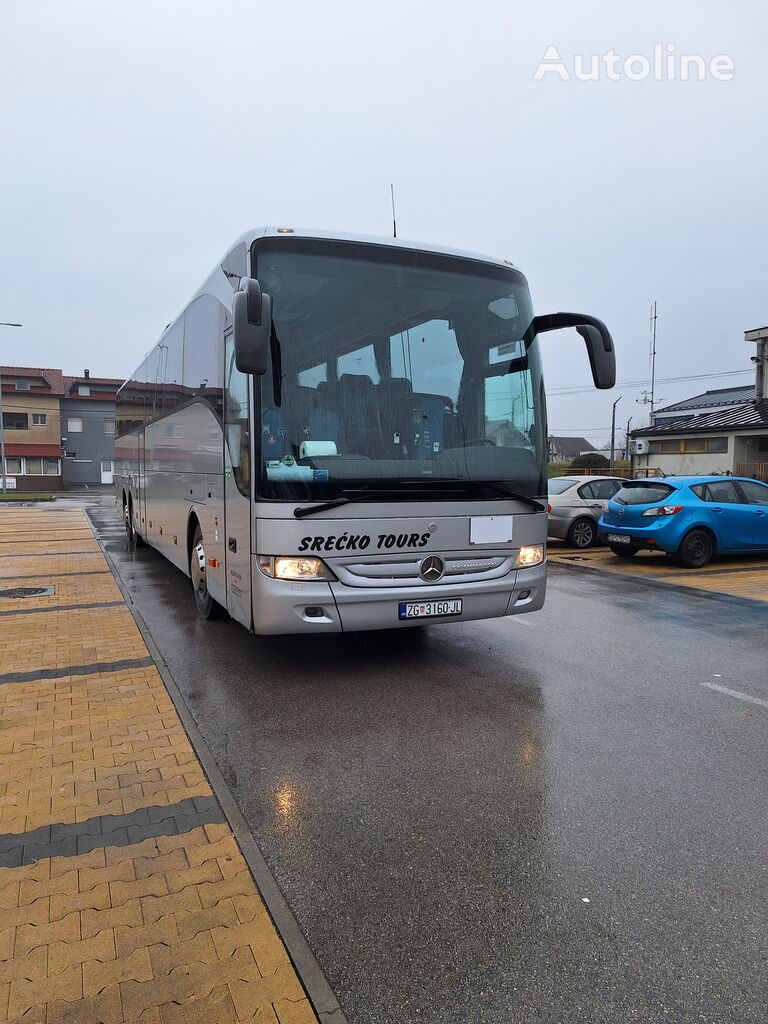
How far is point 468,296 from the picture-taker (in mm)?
5535

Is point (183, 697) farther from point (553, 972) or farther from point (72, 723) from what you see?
point (553, 972)

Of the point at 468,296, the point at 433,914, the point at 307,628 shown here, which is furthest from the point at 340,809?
the point at 468,296

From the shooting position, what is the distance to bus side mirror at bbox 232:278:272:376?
443 centimetres

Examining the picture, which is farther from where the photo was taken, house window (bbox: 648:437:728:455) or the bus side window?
house window (bbox: 648:437:728:455)

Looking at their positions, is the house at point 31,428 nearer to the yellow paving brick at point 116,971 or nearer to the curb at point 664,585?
the curb at point 664,585

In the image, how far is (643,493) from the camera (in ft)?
39.4

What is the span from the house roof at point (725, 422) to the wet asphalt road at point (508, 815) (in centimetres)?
2636

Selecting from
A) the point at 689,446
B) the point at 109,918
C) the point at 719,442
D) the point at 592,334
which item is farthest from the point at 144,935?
the point at 689,446

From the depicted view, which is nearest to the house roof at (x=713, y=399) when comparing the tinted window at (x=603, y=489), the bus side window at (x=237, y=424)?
the tinted window at (x=603, y=489)

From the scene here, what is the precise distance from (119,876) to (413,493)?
3096 mm

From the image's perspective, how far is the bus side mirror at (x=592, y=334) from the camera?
5.73 meters

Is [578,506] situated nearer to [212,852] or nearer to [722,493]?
[722,493]

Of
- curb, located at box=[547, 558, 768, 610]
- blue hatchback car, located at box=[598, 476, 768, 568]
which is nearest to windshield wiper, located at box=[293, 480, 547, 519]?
curb, located at box=[547, 558, 768, 610]

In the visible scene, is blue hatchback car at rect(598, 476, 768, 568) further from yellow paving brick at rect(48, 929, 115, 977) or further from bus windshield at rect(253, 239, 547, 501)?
yellow paving brick at rect(48, 929, 115, 977)
